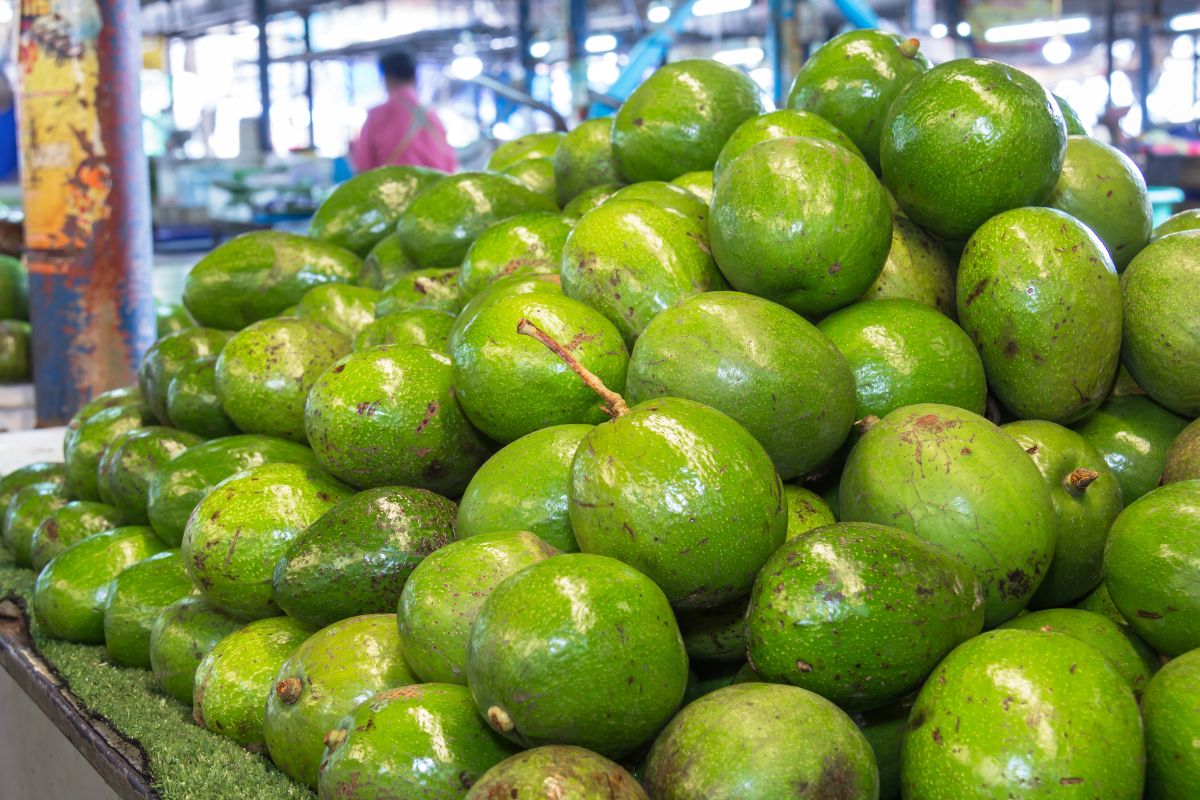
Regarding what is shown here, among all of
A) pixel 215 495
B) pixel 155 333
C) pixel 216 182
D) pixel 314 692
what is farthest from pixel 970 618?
pixel 216 182

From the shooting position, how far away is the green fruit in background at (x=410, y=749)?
1258 mm

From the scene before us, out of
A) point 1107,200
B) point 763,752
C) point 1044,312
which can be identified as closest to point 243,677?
point 763,752

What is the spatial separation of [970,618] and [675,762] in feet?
1.41

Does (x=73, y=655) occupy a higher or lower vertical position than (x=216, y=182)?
lower

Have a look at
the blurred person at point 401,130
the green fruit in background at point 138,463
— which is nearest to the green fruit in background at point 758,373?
the green fruit in background at point 138,463

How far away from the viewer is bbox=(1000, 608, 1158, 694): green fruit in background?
142cm

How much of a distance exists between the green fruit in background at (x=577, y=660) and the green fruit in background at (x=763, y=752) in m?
0.06

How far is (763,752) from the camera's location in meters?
1.16

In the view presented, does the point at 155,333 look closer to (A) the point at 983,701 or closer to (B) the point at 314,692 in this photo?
(B) the point at 314,692

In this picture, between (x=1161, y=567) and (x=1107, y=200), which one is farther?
(x=1107, y=200)

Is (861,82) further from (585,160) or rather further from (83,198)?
(83,198)

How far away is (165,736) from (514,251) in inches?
44.2

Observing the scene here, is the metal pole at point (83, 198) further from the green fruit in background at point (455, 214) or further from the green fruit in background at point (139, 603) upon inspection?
the green fruit in background at point (139, 603)

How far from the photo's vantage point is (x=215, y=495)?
74.8 inches
